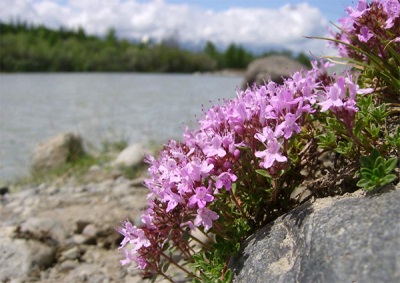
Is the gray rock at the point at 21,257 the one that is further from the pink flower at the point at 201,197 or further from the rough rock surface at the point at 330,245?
the pink flower at the point at 201,197

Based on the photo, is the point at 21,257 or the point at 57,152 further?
the point at 57,152

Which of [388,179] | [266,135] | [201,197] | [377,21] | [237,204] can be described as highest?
[377,21]

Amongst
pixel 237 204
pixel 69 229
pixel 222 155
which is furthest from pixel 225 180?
pixel 69 229

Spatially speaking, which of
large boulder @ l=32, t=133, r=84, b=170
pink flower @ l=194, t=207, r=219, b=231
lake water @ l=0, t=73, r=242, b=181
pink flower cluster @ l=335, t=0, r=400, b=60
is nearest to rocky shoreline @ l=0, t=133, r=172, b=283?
pink flower @ l=194, t=207, r=219, b=231

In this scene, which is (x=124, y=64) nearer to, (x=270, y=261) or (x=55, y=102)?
(x=55, y=102)

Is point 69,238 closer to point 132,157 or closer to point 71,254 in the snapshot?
point 71,254

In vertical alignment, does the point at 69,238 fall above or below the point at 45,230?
below

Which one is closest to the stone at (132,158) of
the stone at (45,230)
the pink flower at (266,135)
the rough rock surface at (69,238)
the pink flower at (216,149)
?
the rough rock surface at (69,238)
